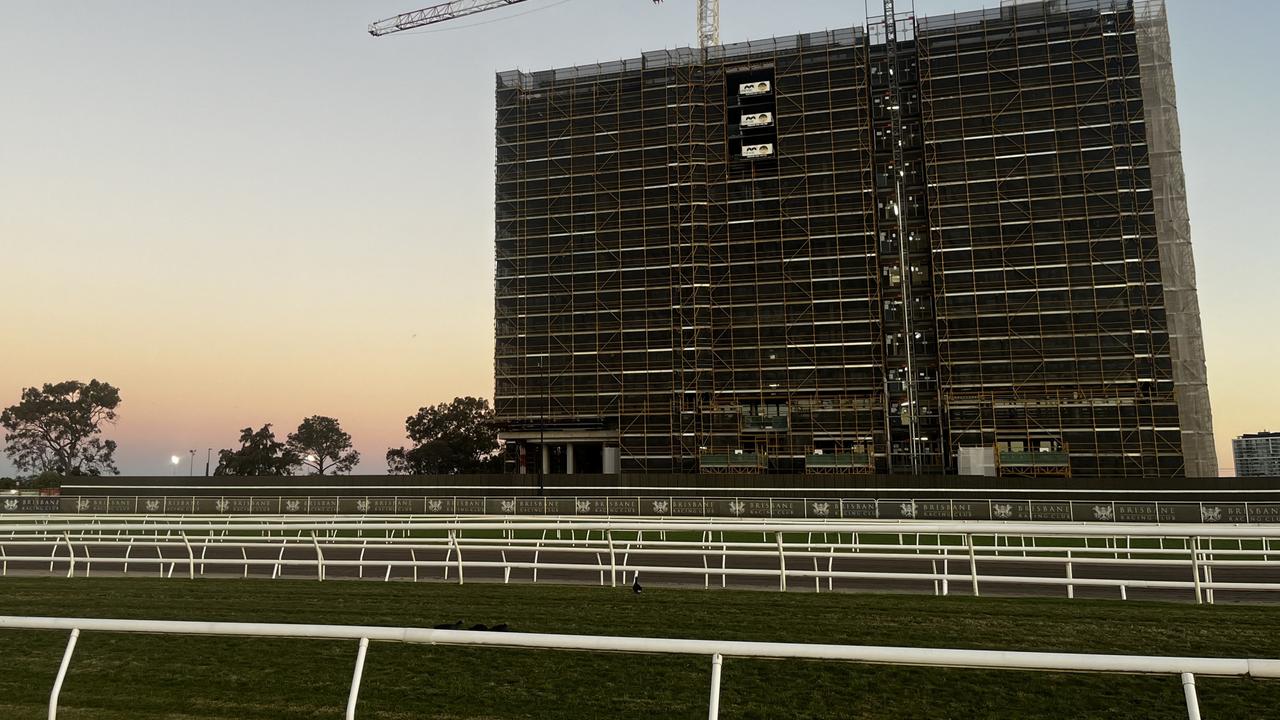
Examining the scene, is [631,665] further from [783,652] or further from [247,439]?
[247,439]

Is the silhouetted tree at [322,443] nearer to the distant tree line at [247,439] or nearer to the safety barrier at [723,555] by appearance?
the distant tree line at [247,439]

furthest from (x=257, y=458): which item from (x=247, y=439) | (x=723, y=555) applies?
(x=723, y=555)

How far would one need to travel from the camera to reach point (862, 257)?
196 feet

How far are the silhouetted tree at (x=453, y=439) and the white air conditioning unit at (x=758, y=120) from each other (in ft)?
159

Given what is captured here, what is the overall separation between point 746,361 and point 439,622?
54297mm

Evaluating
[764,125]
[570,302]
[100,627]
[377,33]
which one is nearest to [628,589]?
[100,627]

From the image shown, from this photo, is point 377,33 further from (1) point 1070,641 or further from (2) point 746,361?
(1) point 1070,641

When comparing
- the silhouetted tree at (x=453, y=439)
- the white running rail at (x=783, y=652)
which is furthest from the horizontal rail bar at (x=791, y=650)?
the silhouetted tree at (x=453, y=439)

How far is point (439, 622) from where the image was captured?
825 cm

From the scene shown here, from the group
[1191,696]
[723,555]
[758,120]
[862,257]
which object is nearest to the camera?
[1191,696]

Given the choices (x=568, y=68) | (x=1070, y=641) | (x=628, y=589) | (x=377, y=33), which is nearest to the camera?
(x=1070, y=641)

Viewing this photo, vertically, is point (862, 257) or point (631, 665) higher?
point (862, 257)

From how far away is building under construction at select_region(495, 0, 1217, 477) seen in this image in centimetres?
5559

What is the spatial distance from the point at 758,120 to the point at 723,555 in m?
56.0
